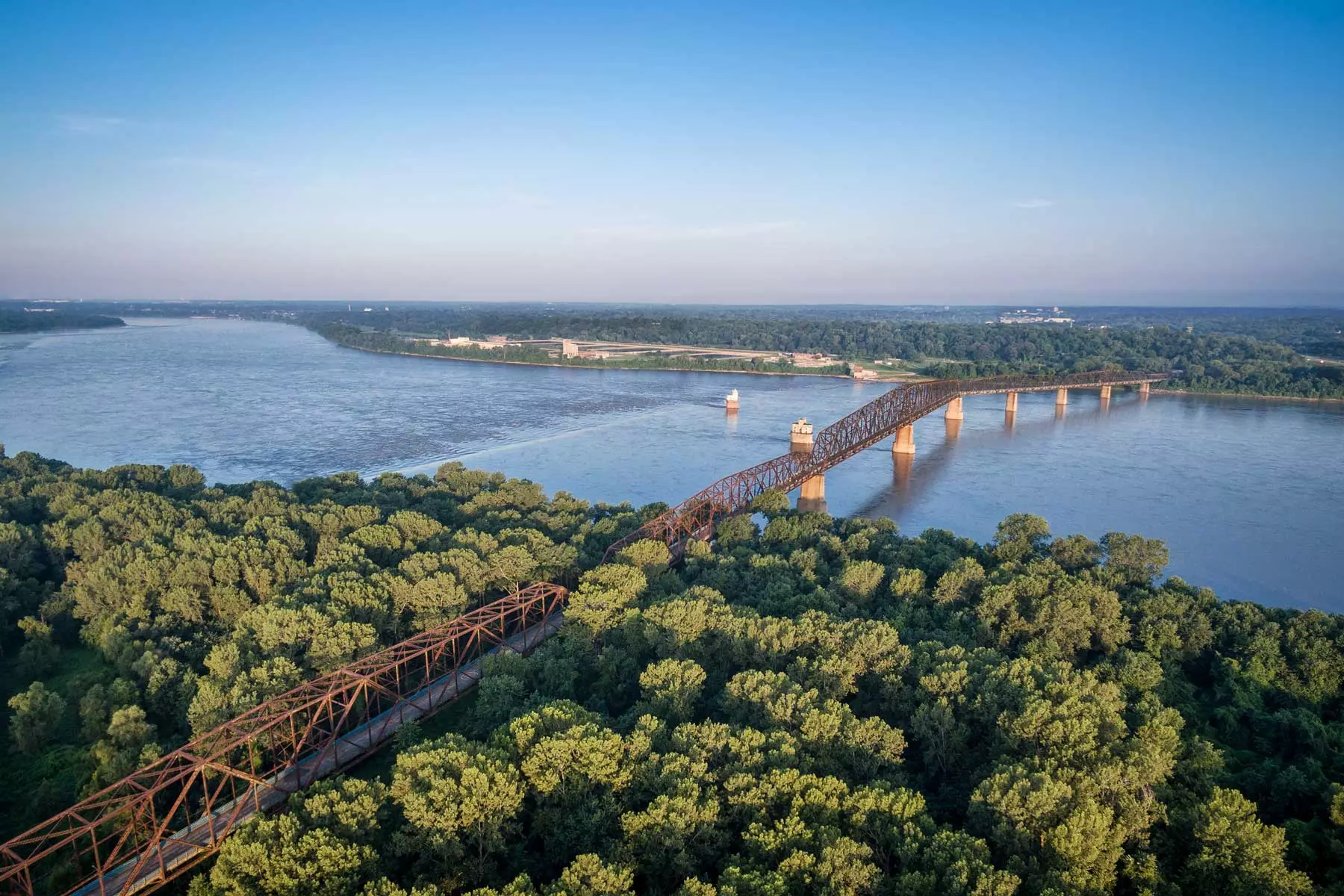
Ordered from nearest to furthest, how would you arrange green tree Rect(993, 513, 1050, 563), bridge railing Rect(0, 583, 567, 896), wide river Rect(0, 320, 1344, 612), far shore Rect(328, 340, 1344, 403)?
bridge railing Rect(0, 583, 567, 896), green tree Rect(993, 513, 1050, 563), wide river Rect(0, 320, 1344, 612), far shore Rect(328, 340, 1344, 403)

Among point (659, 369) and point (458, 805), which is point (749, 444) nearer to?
point (458, 805)

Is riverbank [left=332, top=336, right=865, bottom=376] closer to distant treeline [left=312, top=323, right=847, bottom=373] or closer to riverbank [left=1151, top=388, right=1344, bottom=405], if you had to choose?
distant treeline [left=312, top=323, right=847, bottom=373]

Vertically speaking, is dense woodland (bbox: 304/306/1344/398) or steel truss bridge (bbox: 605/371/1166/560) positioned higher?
dense woodland (bbox: 304/306/1344/398)

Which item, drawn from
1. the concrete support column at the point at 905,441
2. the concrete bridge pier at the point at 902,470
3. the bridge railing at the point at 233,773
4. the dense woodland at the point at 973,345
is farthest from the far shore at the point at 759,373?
the bridge railing at the point at 233,773

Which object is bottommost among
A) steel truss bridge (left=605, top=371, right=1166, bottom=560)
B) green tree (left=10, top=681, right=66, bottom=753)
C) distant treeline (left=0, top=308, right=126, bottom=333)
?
green tree (left=10, top=681, right=66, bottom=753)

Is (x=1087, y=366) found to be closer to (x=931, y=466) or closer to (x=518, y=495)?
(x=931, y=466)

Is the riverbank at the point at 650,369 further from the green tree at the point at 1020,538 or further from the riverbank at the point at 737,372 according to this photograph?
the green tree at the point at 1020,538

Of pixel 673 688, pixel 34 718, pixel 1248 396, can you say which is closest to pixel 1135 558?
pixel 673 688

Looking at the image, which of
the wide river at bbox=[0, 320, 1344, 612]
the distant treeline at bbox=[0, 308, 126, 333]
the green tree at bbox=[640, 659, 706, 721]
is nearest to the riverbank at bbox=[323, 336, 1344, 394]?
the wide river at bbox=[0, 320, 1344, 612]
